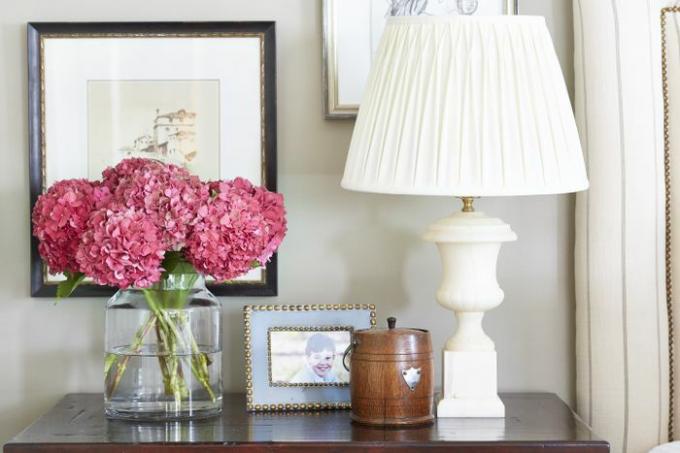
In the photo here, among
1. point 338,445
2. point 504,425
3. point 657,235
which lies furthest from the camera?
point 657,235

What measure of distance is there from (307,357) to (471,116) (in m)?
0.54

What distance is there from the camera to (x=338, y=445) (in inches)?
63.8

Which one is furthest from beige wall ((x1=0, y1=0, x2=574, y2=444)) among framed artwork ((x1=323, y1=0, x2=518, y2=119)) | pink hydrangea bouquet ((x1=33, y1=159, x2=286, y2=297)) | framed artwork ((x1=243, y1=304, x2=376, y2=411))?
pink hydrangea bouquet ((x1=33, y1=159, x2=286, y2=297))

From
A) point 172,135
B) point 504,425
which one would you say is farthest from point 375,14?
point 504,425

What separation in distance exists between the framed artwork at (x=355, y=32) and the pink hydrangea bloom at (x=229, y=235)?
344 mm

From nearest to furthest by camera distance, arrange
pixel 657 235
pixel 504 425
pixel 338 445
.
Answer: pixel 338 445 → pixel 504 425 → pixel 657 235

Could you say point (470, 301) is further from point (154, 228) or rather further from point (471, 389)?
point (154, 228)

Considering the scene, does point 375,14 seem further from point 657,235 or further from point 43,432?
point 43,432

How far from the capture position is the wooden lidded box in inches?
67.2

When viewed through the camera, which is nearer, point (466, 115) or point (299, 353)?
point (466, 115)


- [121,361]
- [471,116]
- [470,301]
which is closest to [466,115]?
[471,116]

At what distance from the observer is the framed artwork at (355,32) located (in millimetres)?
1983

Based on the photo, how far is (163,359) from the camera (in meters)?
1.78

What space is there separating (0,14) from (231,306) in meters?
0.71
